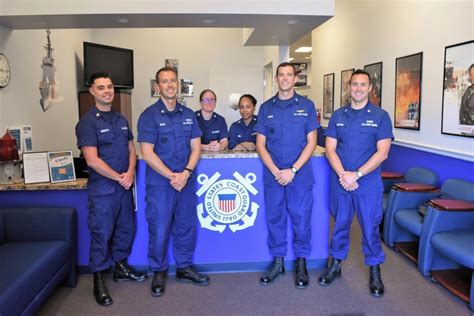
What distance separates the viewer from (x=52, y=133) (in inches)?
190

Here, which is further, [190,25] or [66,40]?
[66,40]

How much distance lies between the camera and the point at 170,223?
291cm

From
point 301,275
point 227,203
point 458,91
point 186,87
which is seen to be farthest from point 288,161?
point 186,87

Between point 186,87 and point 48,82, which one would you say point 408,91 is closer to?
point 48,82

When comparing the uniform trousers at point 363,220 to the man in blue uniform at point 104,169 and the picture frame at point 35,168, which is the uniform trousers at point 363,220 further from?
the picture frame at point 35,168

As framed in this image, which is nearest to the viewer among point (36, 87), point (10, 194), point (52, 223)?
point (52, 223)

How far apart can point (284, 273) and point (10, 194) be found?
2.23 meters

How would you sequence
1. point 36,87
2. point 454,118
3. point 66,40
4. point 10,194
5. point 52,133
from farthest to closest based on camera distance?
1. point 66,40
2. point 52,133
3. point 36,87
4. point 454,118
5. point 10,194

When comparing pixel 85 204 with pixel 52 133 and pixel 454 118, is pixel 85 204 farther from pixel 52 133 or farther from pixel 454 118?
pixel 454 118

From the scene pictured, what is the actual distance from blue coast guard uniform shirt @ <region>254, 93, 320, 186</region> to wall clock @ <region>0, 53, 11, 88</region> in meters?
2.33

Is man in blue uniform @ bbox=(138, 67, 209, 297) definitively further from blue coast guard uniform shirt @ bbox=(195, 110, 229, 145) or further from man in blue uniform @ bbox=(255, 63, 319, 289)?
blue coast guard uniform shirt @ bbox=(195, 110, 229, 145)

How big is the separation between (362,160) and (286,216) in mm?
722

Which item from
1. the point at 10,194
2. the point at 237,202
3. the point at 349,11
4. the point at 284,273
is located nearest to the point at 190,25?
the point at 237,202

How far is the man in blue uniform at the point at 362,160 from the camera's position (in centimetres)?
280
